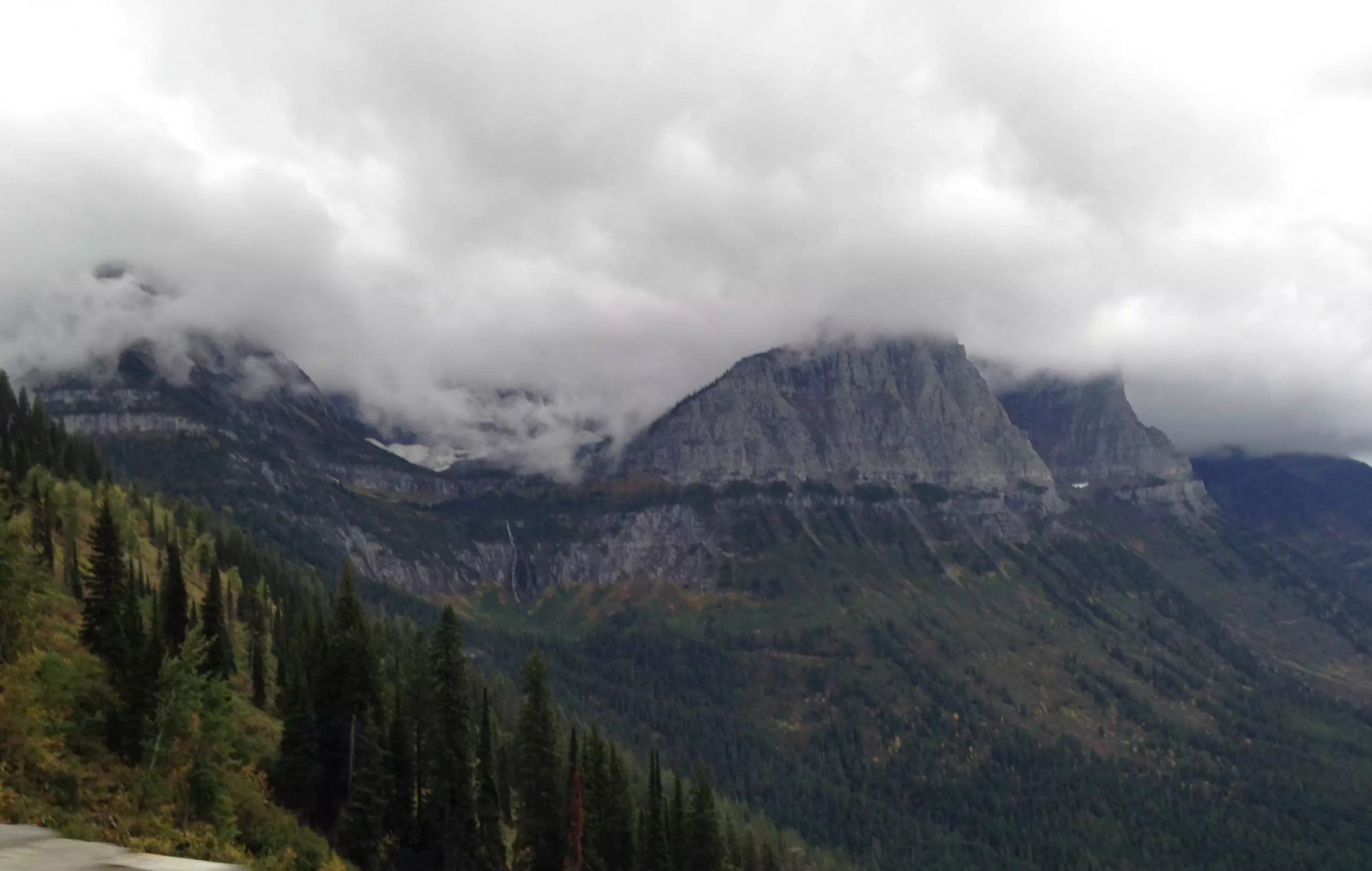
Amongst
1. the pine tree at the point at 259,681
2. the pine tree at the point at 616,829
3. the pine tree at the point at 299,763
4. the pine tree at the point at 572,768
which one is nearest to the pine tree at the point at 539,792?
the pine tree at the point at 572,768

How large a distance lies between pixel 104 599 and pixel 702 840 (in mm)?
55809

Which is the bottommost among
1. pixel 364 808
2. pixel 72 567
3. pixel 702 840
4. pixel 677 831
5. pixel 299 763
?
pixel 702 840

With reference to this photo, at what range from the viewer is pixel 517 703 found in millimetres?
190875

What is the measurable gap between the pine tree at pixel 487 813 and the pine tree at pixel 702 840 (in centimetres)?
2111

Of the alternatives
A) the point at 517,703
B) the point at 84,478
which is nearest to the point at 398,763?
the point at 84,478

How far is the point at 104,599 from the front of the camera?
199 ft

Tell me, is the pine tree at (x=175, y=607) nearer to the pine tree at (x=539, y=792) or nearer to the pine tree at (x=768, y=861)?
the pine tree at (x=539, y=792)

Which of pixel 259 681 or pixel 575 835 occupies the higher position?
pixel 259 681

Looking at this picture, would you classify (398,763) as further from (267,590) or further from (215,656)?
(267,590)

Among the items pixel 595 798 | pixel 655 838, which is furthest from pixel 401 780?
pixel 655 838

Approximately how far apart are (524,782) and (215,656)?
27.6 m

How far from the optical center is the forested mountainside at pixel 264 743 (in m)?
41.0

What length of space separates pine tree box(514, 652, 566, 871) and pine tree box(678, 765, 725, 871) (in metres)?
14.8

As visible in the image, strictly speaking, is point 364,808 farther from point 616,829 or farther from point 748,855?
point 748,855
